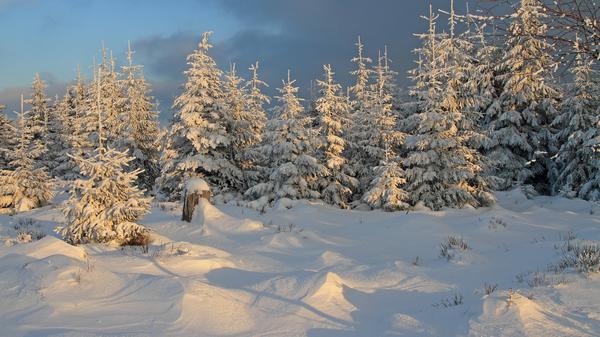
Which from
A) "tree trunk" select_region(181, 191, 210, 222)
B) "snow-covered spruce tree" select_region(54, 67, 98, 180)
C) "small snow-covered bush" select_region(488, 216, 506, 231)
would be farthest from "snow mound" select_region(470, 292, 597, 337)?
"snow-covered spruce tree" select_region(54, 67, 98, 180)

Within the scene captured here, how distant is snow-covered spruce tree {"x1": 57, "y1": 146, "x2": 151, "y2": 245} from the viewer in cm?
979

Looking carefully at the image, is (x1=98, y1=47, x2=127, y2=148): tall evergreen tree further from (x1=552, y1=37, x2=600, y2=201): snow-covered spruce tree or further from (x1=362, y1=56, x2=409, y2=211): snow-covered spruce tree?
(x1=552, y1=37, x2=600, y2=201): snow-covered spruce tree

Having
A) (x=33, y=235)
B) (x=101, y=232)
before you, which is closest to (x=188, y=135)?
(x=33, y=235)

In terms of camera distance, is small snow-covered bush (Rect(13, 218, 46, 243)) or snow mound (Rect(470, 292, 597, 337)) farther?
small snow-covered bush (Rect(13, 218, 46, 243))

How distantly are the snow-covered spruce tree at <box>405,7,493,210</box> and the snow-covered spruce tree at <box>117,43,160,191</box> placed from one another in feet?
56.6

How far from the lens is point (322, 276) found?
6.58 metres

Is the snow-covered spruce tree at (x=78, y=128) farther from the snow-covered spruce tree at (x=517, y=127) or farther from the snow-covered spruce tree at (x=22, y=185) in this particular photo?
the snow-covered spruce tree at (x=517, y=127)

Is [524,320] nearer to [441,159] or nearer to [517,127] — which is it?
[441,159]

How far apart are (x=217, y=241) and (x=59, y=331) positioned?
21.1ft

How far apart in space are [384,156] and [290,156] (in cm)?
421

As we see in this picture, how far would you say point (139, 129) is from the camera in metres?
30.1

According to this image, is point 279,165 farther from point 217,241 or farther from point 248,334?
point 248,334

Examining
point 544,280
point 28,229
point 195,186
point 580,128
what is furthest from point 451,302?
point 580,128

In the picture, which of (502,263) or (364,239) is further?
(364,239)
